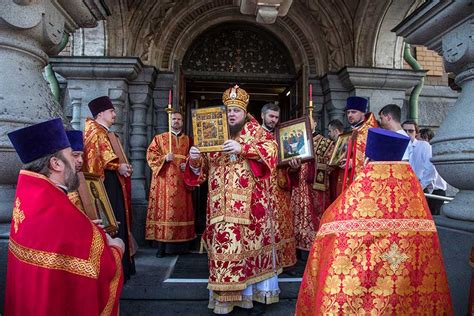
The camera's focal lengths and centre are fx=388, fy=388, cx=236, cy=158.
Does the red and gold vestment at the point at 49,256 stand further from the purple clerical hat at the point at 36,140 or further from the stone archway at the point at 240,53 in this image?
the stone archway at the point at 240,53

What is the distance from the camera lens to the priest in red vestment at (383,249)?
2035mm

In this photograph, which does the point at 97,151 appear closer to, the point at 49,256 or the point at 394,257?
the point at 49,256

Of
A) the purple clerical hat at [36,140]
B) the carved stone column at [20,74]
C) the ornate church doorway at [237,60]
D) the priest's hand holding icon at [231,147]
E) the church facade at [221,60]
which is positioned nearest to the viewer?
the purple clerical hat at [36,140]

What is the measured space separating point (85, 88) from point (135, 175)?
1.64m

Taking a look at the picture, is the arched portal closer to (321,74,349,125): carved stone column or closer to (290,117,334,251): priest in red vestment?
(321,74,349,125): carved stone column

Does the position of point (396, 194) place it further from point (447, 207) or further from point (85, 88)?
point (85, 88)

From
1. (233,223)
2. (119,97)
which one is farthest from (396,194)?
(119,97)

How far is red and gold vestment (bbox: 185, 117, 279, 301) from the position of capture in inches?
130

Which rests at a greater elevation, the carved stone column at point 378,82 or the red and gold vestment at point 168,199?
the carved stone column at point 378,82

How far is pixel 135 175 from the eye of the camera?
655 cm

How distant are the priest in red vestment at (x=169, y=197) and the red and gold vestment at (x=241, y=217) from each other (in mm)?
1984

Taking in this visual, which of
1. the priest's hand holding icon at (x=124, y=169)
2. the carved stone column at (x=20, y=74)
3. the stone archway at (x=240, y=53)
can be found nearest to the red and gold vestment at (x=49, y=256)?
the carved stone column at (x=20, y=74)

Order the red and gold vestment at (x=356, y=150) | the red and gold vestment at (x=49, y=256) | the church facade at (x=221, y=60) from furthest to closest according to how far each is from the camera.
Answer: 1. the church facade at (x=221, y=60)
2. the red and gold vestment at (x=356, y=150)
3. the red and gold vestment at (x=49, y=256)

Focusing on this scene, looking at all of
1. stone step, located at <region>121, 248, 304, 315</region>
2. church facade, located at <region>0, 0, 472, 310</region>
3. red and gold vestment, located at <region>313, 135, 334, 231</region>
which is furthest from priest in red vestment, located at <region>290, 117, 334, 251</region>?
church facade, located at <region>0, 0, 472, 310</region>
